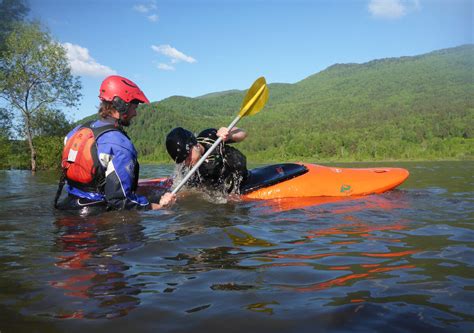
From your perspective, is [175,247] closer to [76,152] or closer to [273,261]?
[273,261]

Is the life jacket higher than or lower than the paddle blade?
lower

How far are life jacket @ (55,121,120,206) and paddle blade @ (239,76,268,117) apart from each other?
89.8 inches

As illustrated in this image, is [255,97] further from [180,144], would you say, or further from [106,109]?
[106,109]

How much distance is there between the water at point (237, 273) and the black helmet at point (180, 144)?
42.3 inches

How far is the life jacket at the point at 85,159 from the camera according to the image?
3773mm

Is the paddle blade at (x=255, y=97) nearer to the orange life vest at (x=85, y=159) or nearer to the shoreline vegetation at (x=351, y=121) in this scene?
the orange life vest at (x=85, y=159)

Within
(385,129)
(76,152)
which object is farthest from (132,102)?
(385,129)

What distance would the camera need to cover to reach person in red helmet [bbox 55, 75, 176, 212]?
3.75 meters

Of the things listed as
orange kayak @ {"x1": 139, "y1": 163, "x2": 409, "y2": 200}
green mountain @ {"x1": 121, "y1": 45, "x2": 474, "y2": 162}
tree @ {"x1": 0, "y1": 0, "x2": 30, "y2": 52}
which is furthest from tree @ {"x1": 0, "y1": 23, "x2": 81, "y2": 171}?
green mountain @ {"x1": 121, "y1": 45, "x2": 474, "y2": 162}

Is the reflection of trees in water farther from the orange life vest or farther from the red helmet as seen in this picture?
the red helmet

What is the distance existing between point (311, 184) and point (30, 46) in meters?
20.6

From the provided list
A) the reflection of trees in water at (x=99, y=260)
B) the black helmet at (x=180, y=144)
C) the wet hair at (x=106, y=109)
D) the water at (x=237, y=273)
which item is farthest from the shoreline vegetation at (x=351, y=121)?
the water at (x=237, y=273)

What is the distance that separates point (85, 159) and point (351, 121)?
69.1 m

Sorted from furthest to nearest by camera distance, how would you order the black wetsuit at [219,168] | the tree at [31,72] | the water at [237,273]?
1. the tree at [31,72]
2. the black wetsuit at [219,168]
3. the water at [237,273]
